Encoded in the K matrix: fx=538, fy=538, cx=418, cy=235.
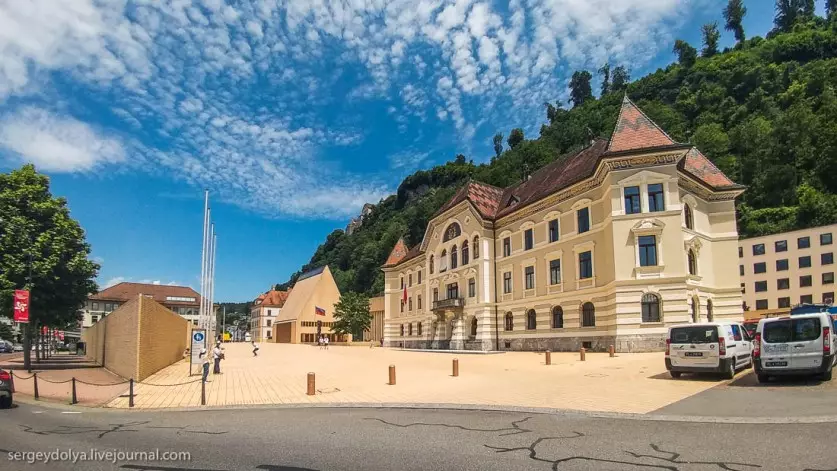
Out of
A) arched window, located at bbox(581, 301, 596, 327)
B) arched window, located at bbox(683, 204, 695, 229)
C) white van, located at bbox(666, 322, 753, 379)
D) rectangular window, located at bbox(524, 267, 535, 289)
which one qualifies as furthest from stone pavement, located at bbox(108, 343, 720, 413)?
rectangular window, located at bbox(524, 267, 535, 289)

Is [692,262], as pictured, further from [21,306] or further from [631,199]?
[21,306]

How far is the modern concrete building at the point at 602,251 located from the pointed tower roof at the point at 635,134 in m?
0.09

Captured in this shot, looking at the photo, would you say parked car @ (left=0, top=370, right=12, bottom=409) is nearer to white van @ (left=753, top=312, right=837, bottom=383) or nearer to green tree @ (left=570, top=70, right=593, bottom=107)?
white van @ (left=753, top=312, right=837, bottom=383)

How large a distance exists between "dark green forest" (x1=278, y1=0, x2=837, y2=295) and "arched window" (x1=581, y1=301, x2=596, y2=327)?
31206 millimetres

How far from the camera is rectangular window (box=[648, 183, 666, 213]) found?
32594 millimetres

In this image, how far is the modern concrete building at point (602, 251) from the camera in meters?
32.1

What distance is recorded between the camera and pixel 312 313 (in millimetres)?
91625

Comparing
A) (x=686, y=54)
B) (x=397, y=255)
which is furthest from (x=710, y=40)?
(x=397, y=255)

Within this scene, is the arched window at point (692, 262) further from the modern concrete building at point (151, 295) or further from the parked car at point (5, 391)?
the modern concrete building at point (151, 295)

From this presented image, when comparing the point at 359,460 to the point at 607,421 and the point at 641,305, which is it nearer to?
the point at 607,421

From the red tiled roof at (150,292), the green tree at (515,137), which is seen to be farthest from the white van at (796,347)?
the green tree at (515,137)

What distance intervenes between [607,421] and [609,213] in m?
24.6

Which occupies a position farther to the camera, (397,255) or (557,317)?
(397,255)

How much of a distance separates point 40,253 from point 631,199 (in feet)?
115
